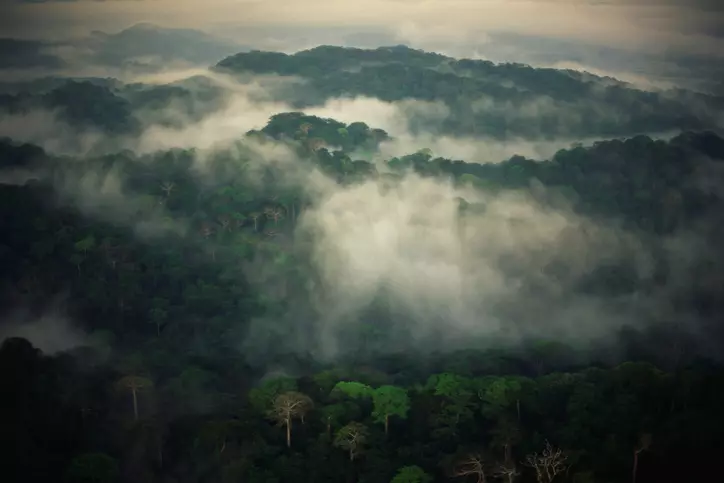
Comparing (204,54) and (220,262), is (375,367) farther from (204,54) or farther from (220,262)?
(204,54)

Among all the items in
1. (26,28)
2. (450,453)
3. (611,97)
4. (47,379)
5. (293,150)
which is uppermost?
(26,28)

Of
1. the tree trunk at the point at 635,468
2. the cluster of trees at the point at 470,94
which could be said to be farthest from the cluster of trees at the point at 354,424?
the cluster of trees at the point at 470,94

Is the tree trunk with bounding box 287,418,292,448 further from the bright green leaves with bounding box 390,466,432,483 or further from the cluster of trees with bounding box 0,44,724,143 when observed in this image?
the cluster of trees with bounding box 0,44,724,143

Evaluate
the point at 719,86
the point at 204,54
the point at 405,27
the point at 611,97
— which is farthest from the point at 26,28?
the point at 719,86

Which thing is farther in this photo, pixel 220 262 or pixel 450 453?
pixel 220 262

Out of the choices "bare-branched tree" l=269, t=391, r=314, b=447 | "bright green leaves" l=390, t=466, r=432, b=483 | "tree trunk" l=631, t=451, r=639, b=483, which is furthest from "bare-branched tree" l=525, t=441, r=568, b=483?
"bare-branched tree" l=269, t=391, r=314, b=447

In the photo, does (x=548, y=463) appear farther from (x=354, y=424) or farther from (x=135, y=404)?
(x=135, y=404)
